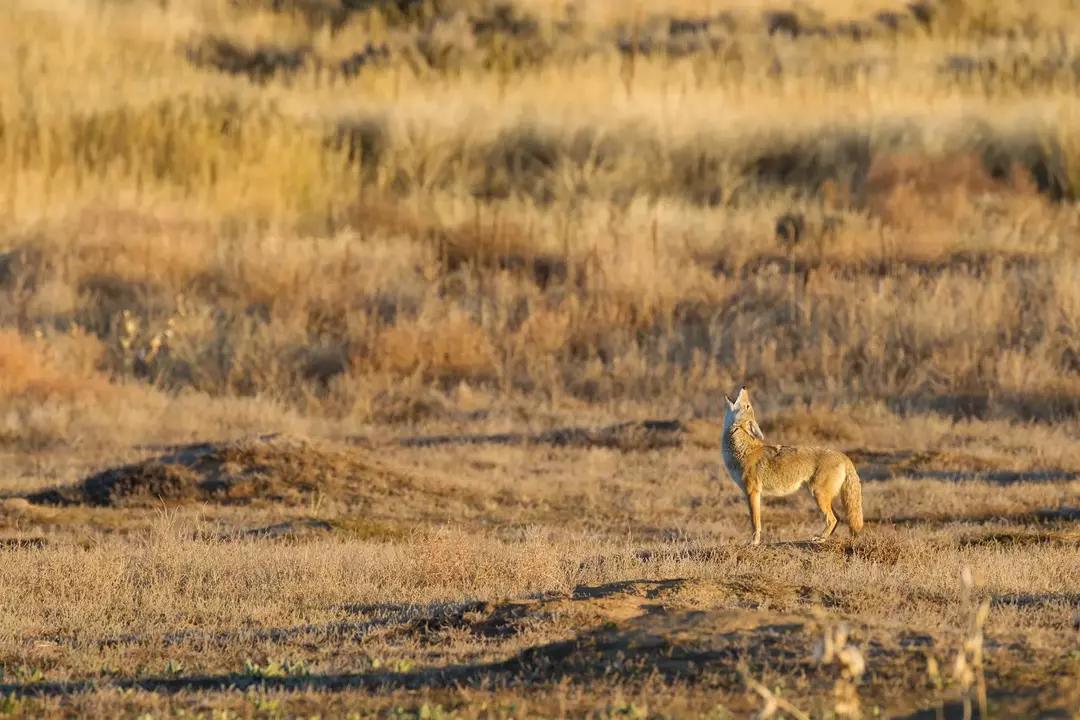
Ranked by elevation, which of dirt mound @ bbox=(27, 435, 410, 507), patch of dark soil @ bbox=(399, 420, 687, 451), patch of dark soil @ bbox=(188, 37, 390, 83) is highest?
patch of dark soil @ bbox=(188, 37, 390, 83)

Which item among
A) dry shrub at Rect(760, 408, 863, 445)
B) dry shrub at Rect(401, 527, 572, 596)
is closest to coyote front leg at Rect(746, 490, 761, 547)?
dry shrub at Rect(401, 527, 572, 596)

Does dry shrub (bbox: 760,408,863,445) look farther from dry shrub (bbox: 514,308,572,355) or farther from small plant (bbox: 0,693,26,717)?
small plant (bbox: 0,693,26,717)

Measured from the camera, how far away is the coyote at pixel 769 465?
9.98 metres

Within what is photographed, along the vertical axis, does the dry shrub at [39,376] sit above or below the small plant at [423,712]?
below

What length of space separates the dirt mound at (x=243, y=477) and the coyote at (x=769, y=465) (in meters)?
4.48

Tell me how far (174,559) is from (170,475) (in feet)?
13.0

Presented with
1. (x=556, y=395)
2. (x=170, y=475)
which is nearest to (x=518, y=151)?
(x=556, y=395)

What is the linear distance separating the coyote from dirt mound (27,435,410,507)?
448 cm

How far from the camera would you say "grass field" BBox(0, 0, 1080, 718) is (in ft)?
23.6

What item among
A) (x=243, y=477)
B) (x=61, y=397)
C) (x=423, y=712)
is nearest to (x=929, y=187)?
(x=61, y=397)

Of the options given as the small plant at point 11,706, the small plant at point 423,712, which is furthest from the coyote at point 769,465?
the small plant at point 11,706

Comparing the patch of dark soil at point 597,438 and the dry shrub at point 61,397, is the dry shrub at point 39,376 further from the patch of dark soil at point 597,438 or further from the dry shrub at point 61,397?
the patch of dark soil at point 597,438

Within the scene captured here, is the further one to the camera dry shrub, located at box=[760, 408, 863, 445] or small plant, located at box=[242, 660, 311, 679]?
dry shrub, located at box=[760, 408, 863, 445]

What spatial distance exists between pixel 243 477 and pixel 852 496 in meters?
5.49
